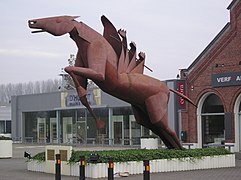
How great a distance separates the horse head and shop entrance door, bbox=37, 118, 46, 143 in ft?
115

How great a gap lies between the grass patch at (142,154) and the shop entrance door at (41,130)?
31511 millimetres

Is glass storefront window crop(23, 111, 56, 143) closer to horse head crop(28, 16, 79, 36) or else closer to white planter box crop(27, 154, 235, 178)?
white planter box crop(27, 154, 235, 178)

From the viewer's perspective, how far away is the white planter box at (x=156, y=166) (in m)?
16.1

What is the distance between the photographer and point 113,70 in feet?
53.6

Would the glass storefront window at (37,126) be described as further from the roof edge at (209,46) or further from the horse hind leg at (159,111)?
the horse hind leg at (159,111)

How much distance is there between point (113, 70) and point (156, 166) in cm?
381

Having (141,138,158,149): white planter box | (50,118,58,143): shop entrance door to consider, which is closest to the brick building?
(141,138,158,149): white planter box

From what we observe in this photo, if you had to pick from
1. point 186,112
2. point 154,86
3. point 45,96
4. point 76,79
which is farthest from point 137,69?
point 45,96

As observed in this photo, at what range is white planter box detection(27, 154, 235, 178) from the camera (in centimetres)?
1614

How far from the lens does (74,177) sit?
1625 centimetres

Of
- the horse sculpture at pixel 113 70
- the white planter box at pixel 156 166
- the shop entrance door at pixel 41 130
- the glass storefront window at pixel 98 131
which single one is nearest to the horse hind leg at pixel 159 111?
the horse sculpture at pixel 113 70

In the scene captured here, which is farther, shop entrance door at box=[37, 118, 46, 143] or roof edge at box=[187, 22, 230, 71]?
shop entrance door at box=[37, 118, 46, 143]

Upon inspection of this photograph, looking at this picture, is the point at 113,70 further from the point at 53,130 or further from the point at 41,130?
the point at 41,130

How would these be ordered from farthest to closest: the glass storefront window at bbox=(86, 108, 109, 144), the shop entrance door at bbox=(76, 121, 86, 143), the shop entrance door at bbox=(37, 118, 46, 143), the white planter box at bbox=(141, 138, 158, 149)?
1. the shop entrance door at bbox=(37, 118, 46, 143)
2. the shop entrance door at bbox=(76, 121, 86, 143)
3. the glass storefront window at bbox=(86, 108, 109, 144)
4. the white planter box at bbox=(141, 138, 158, 149)
